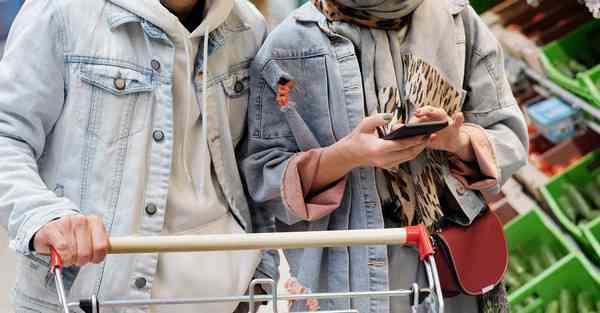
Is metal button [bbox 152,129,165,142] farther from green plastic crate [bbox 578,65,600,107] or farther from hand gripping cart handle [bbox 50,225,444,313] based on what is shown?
green plastic crate [bbox 578,65,600,107]

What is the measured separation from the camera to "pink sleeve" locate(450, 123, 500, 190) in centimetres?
171

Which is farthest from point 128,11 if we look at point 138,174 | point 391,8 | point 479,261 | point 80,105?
point 479,261

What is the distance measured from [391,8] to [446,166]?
35 cm

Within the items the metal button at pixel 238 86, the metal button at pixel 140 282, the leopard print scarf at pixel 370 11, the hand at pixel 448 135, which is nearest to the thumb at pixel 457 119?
the hand at pixel 448 135

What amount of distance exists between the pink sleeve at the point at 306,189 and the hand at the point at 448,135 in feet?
0.64

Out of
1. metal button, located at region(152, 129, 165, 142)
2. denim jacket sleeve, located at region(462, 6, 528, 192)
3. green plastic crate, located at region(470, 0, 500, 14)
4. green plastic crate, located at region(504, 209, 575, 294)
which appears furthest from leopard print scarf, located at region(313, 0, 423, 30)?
green plastic crate, located at region(470, 0, 500, 14)

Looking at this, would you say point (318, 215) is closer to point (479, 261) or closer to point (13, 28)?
point (479, 261)

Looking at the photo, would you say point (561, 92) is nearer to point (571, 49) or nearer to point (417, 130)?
point (571, 49)

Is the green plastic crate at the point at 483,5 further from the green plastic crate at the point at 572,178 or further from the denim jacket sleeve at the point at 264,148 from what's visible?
the denim jacket sleeve at the point at 264,148

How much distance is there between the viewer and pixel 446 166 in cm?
177

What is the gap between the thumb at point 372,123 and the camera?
1.57 m

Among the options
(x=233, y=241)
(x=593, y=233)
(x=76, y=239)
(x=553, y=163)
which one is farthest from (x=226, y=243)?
(x=553, y=163)

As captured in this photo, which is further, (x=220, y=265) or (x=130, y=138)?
(x=220, y=265)

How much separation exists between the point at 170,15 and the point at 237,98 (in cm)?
24
